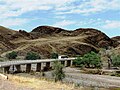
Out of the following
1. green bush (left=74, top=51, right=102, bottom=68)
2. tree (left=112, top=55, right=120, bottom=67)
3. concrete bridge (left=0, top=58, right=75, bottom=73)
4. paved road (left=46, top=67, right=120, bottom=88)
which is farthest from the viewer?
green bush (left=74, top=51, right=102, bottom=68)

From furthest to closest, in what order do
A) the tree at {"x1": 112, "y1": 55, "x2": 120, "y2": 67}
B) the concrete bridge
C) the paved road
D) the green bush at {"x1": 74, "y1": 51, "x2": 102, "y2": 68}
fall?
the green bush at {"x1": 74, "y1": 51, "x2": 102, "y2": 68}, the tree at {"x1": 112, "y1": 55, "x2": 120, "y2": 67}, the concrete bridge, the paved road

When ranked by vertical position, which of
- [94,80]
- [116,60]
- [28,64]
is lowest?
[94,80]

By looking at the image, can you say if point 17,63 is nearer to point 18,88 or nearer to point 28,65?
point 28,65

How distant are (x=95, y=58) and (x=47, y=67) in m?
20.1

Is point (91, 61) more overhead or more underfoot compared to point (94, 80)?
more overhead

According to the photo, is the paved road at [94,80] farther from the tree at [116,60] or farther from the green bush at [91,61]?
the green bush at [91,61]

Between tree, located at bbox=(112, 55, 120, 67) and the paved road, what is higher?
tree, located at bbox=(112, 55, 120, 67)

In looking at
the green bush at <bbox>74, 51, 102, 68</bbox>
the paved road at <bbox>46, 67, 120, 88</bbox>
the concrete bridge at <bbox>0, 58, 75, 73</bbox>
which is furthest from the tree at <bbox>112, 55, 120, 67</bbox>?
the paved road at <bbox>46, 67, 120, 88</bbox>

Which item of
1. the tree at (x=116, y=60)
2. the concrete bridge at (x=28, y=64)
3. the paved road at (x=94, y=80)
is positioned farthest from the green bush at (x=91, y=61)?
the paved road at (x=94, y=80)

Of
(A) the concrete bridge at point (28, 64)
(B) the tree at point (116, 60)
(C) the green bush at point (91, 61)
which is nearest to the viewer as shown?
(A) the concrete bridge at point (28, 64)

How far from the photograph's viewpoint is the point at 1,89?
22.6 meters

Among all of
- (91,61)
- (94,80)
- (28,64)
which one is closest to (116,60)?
(91,61)

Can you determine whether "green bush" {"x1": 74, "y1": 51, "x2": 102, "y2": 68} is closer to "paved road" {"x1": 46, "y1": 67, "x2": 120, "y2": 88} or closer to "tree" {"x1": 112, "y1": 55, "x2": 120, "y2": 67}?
"tree" {"x1": 112, "y1": 55, "x2": 120, "y2": 67}

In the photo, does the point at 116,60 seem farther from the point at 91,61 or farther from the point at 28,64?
the point at 28,64
